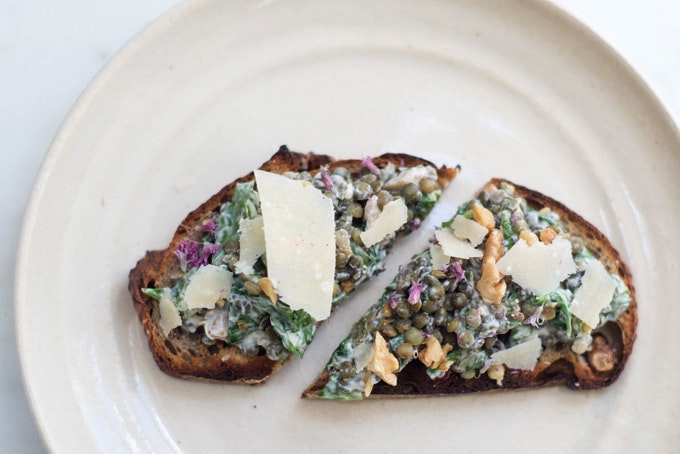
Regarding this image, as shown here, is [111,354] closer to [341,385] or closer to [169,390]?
[169,390]

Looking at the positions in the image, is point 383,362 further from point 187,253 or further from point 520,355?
point 187,253

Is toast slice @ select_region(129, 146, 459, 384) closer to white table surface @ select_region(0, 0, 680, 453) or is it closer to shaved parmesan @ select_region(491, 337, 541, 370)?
shaved parmesan @ select_region(491, 337, 541, 370)

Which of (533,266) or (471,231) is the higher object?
(471,231)

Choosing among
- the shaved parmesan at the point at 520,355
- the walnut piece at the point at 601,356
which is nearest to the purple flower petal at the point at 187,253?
the shaved parmesan at the point at 520,355

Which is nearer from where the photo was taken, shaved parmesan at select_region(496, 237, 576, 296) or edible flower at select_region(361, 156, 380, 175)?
shaved parmesan at select_region(496, 237, 576, 296)

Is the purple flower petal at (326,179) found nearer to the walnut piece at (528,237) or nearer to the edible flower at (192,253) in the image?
the edible flower at (192,253)

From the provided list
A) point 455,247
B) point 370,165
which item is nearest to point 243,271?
point 370,165

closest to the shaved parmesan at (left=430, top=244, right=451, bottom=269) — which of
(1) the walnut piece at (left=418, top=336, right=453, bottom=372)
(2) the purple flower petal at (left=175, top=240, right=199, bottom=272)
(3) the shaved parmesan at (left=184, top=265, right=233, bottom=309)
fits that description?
(1) the walnut piece at (left=418, top=336, right=453, bottom=372)
